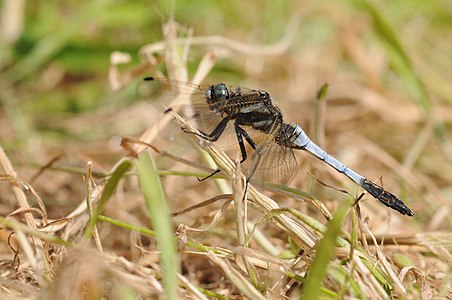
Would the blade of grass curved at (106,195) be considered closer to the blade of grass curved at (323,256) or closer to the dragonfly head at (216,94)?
the blade of grass curved at (323,256)

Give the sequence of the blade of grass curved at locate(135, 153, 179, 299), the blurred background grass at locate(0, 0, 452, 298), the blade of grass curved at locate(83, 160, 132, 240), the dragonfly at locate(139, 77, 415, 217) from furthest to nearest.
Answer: the blurred background grass at locate(0, 0, 452, 298), the dragonfly at locate(139, 77, 415, 217), the blade of grass curved at locate(83, 160, 132, 240), the blade of grass curved at locate(135, 153, 179, 299)

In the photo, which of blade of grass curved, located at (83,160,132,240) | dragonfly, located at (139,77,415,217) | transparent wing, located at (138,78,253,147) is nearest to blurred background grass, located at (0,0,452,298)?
dragonfly, located at (139,77,415,217)

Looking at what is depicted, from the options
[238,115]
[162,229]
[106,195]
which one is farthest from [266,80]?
[162,229]

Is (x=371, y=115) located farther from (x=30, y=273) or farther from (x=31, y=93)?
(x=30, y=273)

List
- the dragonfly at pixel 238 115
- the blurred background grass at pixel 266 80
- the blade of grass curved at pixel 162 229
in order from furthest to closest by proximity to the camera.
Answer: the blurred background grass at pixel 266 80 < the dragonfly at pixel 238 115 < the blade of grass curved at pixel 162 229

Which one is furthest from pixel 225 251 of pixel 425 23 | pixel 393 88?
pixel 425 23

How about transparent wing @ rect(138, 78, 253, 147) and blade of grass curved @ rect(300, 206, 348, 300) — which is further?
transparent wing @ rect(138, 78, 253, 147)

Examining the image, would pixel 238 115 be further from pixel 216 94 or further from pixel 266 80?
pixel 266 80

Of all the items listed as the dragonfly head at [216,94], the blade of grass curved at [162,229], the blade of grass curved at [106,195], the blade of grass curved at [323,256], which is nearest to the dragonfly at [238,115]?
the dragonfly head at [216,94]

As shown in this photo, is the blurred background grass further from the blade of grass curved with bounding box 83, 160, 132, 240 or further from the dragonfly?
the blade of grass curved with bounding box 83, 160, 132, 240
